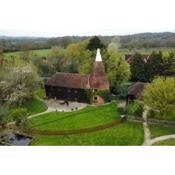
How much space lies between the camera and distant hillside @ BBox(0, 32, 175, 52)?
11.8m

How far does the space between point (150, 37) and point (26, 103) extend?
5.79 m

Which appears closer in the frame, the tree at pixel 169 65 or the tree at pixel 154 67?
the tree at pixel 169 65

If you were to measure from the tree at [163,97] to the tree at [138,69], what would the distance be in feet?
16.7

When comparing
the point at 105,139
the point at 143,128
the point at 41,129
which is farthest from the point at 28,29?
the point at 143,128

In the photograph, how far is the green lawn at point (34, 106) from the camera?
13.2 m

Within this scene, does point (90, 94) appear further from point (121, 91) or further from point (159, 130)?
point (159, 130)

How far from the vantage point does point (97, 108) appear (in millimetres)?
13602

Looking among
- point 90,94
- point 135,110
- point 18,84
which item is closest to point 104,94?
point 90,94

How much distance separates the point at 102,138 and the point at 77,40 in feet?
19.2

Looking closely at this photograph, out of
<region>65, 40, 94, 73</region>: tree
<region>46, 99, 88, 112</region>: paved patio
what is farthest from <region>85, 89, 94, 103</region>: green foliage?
<region>65, 40, 94, 73</region>: tree

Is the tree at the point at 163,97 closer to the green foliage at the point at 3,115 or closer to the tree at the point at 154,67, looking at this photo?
the tree at the point at 154,67

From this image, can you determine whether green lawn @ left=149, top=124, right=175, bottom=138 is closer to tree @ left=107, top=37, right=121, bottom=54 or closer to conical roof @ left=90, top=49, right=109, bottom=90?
conical roof @ left=90, top=49, right=109, bottom=90

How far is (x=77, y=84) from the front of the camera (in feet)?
48.9

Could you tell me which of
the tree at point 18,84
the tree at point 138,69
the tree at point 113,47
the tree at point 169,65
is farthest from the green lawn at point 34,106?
the tree at point 169,65
